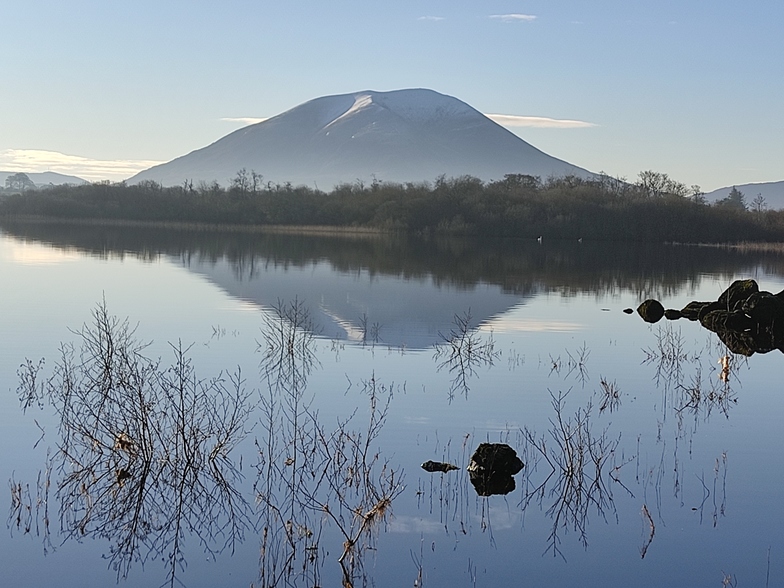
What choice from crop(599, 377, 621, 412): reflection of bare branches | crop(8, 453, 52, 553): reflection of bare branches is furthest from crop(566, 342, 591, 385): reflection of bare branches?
crop(8, 453, 52, 553): reflection of bare branches

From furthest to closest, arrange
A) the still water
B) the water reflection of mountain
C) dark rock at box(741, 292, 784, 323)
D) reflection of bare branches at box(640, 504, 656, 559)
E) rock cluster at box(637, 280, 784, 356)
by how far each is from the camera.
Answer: the water reflection of mountain → dark rock at box(741, 292, 784, 323) → rock cluster at box(637, 280, 784, 356) → reflection of bare branches at box(640, 504, 656, 559) → the still water

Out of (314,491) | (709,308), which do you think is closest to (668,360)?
(709,308)

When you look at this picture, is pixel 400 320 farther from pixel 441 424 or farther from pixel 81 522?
pixel 81 522

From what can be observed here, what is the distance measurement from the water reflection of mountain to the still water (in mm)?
1589

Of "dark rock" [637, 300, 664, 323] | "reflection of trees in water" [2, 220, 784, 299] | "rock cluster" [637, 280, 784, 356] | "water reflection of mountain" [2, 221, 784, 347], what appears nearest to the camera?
"rock cluster" [637, 280, 784, 356]

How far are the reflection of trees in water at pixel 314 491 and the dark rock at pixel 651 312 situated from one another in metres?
15.0

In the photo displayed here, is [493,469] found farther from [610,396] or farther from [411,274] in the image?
[411,274]

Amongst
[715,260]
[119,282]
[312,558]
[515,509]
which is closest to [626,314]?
[119,282]

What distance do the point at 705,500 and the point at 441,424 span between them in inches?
152

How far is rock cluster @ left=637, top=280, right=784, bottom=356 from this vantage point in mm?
23609

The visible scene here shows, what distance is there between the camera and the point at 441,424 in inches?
509

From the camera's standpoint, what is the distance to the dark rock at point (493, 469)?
10.1 m

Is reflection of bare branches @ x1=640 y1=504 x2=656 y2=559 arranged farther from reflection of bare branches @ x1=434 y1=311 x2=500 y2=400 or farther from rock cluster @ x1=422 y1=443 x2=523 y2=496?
reflection of bare branches @ x1=434 y1=311 x2=500 y2=400

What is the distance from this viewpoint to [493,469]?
1032cm
